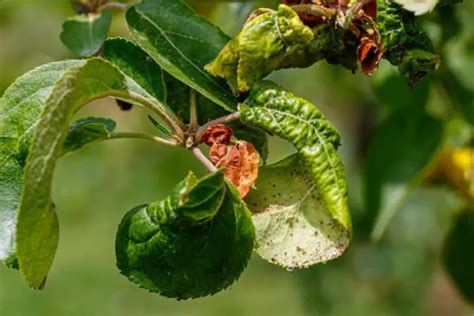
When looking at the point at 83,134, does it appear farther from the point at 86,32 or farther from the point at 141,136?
the point at 86,32

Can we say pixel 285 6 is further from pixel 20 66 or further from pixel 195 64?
pixel 20 66

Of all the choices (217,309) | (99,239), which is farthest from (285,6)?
(99,239)

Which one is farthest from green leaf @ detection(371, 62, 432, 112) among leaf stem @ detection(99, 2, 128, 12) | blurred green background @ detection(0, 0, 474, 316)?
leaf stem @ detection(99, 2, 128, 12)

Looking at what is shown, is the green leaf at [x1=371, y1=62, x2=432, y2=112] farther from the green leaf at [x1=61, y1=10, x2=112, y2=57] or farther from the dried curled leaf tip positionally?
the dried curled leaf tip

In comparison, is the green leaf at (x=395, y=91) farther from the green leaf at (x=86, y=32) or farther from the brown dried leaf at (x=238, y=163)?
the brown dried leaf at (x=238, y=163)

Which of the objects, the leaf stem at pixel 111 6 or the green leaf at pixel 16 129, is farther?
the leaf stem at pixel 111 6

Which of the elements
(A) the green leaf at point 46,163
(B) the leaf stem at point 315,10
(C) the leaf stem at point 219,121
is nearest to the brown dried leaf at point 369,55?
(B) the leaf stem at point 315,10
